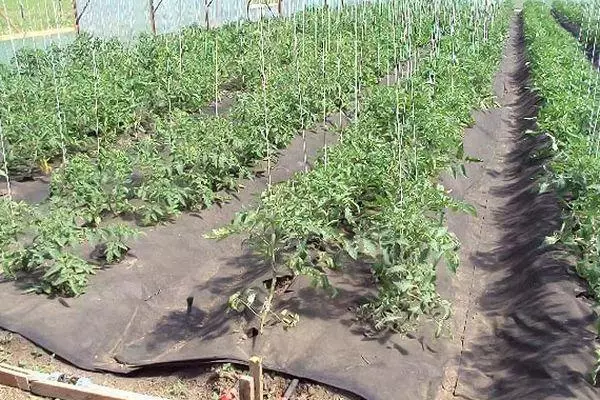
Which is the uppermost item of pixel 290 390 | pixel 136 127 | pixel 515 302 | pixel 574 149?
pixel 574 149

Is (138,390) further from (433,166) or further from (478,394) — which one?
(433,166)

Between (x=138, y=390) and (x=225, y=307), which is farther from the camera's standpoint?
(x=225, y=307)

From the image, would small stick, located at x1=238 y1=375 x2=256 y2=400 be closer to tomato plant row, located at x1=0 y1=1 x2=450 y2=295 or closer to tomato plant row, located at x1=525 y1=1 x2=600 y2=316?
tomato plant row, located at x1=0 y1=1 x2=450 y2=295

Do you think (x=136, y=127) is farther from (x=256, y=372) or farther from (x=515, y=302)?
(x=256, y=372)

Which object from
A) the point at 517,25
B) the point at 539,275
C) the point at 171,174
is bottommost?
the point at 517,25

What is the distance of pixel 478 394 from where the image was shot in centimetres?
387

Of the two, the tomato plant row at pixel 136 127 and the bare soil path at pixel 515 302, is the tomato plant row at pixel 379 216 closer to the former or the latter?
the bare soil path at pixel 515 302

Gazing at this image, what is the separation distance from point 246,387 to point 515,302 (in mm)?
2601

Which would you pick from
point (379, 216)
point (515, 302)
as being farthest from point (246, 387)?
point (515, 302)

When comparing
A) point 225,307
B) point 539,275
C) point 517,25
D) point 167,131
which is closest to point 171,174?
point 167,131

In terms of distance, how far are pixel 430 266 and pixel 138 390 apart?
1.95 m

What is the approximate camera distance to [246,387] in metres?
2.99

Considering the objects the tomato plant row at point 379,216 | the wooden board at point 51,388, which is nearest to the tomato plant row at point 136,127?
the wooden board at point 51,388

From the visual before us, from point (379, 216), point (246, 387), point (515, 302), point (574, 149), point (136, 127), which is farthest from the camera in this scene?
point (136, 127)
